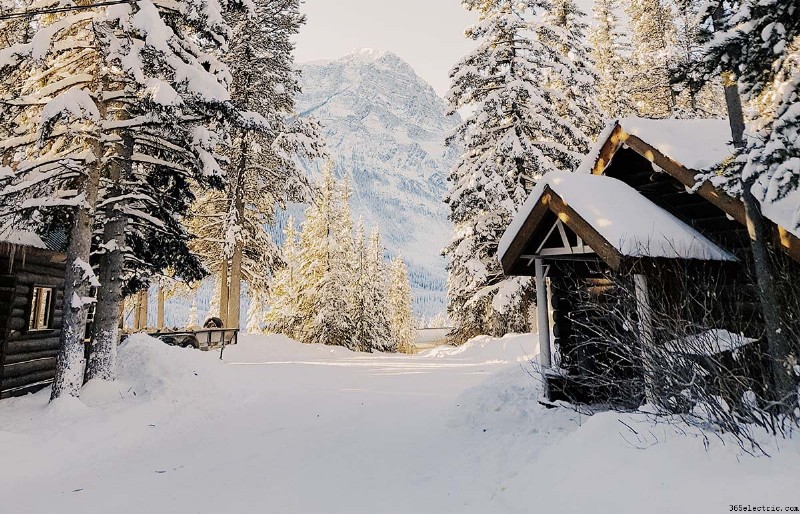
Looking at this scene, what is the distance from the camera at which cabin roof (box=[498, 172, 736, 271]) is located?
6.46m

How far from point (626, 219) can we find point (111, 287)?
1071 cm

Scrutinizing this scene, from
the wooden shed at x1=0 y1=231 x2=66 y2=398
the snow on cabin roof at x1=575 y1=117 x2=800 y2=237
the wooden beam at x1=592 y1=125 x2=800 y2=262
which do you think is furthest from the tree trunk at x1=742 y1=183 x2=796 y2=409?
the wooden shed at x1=0 y1=231 x2=66 y2=398

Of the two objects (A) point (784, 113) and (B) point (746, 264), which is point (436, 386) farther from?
(A) point (784, 113)

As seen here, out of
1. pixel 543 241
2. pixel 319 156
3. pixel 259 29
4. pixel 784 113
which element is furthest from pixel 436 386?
pixel 259 29

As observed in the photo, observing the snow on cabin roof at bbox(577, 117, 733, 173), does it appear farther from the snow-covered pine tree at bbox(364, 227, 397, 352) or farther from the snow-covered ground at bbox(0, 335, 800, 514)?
the snow-covered pine tree at bbox(364, 227, 397, 352)

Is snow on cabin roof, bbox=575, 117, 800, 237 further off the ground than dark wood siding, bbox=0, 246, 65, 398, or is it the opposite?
snow on cabin roof, bbox=575, 117, 800, 237

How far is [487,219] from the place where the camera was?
677 inches

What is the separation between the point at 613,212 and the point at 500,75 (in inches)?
488

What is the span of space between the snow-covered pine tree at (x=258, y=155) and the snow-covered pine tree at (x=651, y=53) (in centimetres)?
1690

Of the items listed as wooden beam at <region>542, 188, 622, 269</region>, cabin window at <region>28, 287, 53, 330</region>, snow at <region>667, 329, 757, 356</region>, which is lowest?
snow at <region>667, 329, 757, 356</region>

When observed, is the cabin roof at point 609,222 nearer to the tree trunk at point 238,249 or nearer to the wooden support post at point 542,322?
the wooden support post at point 542,322

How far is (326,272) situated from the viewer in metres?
28.2

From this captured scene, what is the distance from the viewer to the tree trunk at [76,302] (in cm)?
864

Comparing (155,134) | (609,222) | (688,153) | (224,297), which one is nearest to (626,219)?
(609,222)
